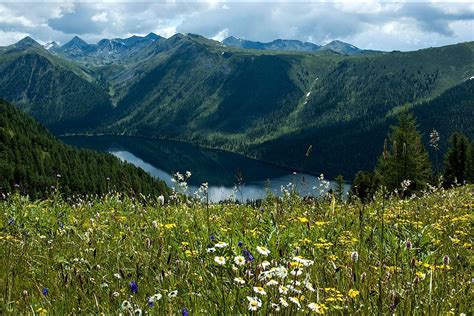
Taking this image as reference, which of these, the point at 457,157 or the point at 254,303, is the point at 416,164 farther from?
the point at 254,303

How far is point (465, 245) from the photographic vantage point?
5.93m

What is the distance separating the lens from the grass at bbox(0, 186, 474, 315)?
137 inches

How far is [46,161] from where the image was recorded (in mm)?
173500

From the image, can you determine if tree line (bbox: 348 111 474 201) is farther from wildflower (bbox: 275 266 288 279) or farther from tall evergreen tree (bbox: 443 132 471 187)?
wildflower (bbox: 275 266 288 279)

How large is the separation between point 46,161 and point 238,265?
186m

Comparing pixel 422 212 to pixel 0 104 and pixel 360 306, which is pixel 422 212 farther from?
pixel 0 104

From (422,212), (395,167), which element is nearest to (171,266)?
(422,212)

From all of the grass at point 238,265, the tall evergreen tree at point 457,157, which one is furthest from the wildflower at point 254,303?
the tall evergreen tree at point 457,157

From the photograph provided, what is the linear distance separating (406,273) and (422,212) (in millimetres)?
4767

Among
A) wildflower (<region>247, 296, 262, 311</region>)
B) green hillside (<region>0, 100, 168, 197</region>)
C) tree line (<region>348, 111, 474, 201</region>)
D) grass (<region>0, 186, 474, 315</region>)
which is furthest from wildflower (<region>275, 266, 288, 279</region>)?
green hillside (<region>0, 100, 168, 197</region>)

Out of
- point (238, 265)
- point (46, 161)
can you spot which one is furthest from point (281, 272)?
point (46, 161)

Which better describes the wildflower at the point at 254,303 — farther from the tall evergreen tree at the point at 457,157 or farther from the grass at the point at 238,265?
the tall evergreen tree at the point at 457,157

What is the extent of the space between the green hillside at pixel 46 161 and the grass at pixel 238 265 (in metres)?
149

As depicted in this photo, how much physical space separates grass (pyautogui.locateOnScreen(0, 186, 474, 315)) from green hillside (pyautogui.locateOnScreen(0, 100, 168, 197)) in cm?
14907
